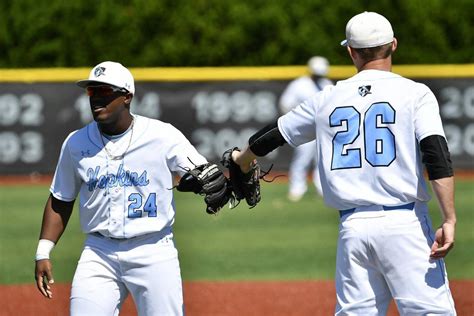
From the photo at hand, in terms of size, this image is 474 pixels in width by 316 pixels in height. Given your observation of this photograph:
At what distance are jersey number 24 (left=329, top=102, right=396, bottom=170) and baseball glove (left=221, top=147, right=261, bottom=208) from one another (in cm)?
80

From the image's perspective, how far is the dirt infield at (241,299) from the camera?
338 inches

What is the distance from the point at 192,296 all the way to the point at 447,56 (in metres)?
13.0

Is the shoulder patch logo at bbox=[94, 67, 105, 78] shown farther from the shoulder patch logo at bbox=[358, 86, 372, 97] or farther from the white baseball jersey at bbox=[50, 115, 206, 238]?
the shoulder patch logo at bbox=[358, 86, 372, 97]

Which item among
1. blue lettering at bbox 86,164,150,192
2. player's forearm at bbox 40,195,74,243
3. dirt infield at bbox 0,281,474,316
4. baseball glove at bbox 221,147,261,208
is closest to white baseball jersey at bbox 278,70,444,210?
baseball glove at bbox 221,147,261,208

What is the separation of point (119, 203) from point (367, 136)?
144 centimetres

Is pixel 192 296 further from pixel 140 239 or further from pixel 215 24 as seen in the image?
pixel 215 24

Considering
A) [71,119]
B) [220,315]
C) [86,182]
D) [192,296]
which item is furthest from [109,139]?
[71,119]

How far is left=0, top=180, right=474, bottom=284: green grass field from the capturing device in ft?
34.5

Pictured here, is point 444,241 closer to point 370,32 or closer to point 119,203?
point 370,32

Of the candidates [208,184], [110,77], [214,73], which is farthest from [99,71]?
[214,73]

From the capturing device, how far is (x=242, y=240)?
12391mm

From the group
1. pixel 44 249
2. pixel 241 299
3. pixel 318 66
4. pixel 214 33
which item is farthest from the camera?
pixel 214 33

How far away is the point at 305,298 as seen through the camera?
9016 millimetres

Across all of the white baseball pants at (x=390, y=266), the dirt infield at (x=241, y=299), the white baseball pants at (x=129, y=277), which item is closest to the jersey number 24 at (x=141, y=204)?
the white baseball pants at (x=129, y=277)
